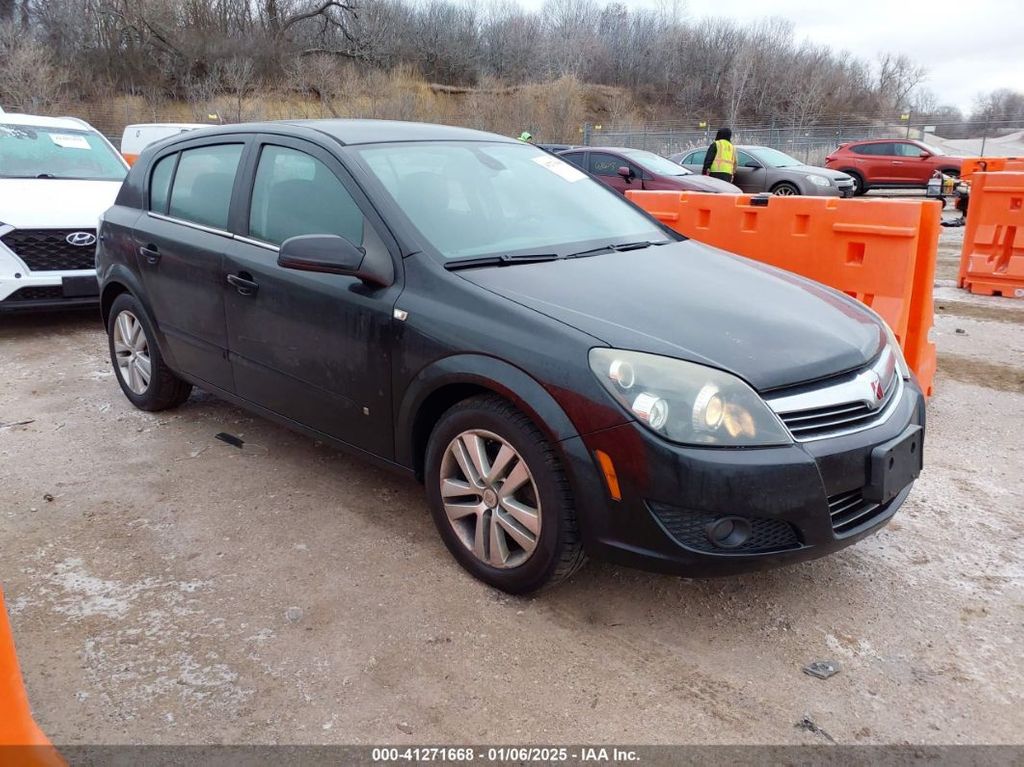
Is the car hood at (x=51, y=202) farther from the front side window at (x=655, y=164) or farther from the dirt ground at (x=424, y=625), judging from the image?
the front side window at (x=655, y=164)

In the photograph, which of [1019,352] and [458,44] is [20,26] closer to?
[458,44]

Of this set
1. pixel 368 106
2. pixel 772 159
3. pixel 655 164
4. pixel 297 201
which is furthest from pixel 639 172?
pixel 368 106

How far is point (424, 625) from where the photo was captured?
276 cm

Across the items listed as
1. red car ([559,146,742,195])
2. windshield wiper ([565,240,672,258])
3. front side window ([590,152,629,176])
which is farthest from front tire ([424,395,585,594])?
front side window ([590,152,629,176])

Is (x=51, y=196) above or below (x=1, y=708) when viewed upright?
above

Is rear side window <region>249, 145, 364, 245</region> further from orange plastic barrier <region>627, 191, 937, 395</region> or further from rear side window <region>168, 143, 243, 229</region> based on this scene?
orange plastic barrier <region>627, 191, 937, 395</region>

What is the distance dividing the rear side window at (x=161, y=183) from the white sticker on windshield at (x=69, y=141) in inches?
169

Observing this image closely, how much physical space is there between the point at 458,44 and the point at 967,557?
54.8 m

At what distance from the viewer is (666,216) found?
603 cm

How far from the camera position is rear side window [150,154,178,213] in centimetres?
442

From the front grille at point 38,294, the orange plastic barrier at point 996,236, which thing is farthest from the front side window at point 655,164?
the front grille at point 38,294

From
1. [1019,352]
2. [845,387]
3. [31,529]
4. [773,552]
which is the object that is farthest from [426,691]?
[1019,352]

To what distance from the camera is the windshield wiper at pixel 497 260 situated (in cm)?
303

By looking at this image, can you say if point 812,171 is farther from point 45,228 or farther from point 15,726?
point 15,726
